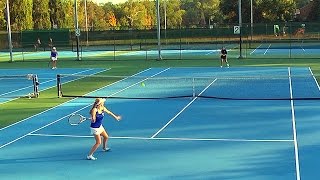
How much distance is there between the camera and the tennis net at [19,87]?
23391 mm

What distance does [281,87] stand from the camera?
960 inches

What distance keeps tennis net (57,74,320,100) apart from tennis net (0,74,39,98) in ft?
3.59

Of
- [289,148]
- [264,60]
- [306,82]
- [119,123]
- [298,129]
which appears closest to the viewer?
[289,148]

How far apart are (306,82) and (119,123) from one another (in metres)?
12.4

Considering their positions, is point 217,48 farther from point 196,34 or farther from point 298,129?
point 298,129

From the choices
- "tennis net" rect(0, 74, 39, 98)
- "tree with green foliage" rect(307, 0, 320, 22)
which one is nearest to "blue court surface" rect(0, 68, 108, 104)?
"tennis net" rect(0, 74, 39, 98)

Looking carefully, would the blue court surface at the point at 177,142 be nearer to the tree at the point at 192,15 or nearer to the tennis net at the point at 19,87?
the tennis net at the point at 19,87

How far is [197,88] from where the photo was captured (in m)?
24.9

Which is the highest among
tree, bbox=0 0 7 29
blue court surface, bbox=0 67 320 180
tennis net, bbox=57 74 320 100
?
tree, bbox=0 0 7 29

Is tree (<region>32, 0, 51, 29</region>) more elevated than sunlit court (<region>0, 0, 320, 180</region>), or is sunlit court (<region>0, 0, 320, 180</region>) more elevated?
tree (<region>32, 0, 51, 29</region>)

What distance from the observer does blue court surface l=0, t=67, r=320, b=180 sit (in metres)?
11.2

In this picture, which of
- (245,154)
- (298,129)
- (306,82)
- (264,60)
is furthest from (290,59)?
(245,154)

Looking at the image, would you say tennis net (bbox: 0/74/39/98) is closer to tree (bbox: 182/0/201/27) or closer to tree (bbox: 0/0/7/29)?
tree (bbox: 0/0/7/29)

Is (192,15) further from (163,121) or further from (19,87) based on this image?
(163,121)
